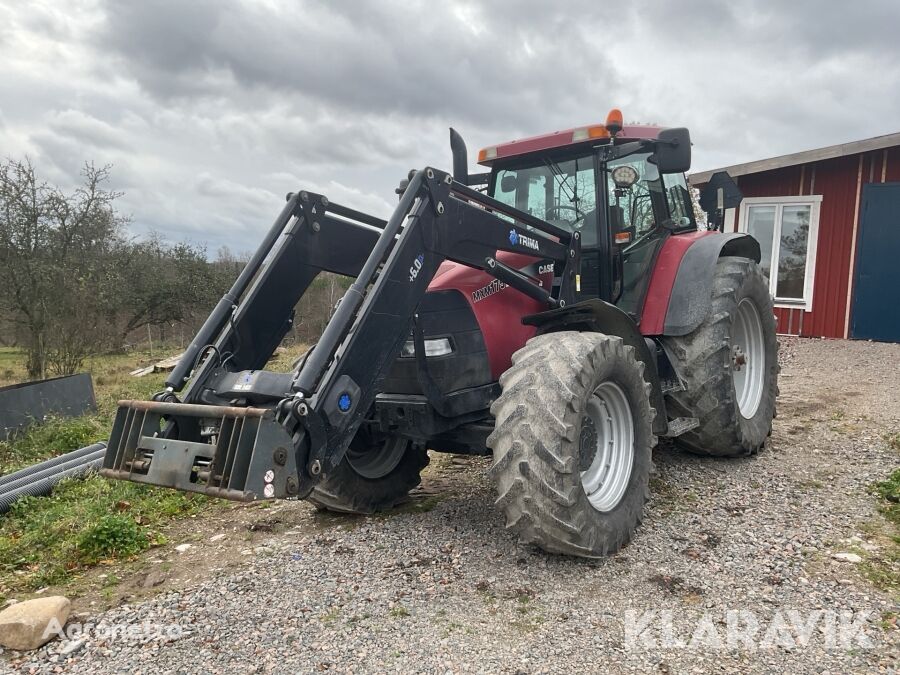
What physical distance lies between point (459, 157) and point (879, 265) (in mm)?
8575

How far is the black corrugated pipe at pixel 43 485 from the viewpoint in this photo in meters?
5.08

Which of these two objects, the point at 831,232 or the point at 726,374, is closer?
the point at 726,374

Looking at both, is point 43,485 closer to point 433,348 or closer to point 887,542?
point 433,348

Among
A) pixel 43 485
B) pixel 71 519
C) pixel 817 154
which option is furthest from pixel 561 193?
pixel 817 154

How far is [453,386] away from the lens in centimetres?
380

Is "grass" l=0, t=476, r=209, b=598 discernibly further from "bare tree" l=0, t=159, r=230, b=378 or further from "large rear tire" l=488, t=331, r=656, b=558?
"bare tree" l=0, t=159, r=230, b=378

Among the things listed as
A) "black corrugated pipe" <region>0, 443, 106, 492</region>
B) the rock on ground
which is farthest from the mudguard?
"black corrugated pipe" <region>0, 443, 106, 492</region>

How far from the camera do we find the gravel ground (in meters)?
2.63

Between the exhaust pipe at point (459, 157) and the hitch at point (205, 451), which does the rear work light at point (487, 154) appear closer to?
the exhaust pipe at point (459, 157)

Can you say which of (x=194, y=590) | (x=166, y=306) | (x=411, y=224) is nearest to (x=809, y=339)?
(x=411, y=224)

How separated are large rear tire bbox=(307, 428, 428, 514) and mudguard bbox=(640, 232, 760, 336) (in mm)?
1942

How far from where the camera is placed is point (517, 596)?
122 inches

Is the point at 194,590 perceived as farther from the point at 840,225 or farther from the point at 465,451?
the point at 840,225

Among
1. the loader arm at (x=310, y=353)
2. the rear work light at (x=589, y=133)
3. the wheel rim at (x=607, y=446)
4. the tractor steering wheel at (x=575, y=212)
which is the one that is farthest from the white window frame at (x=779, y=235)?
the loader arm at (x=310, y=353)
